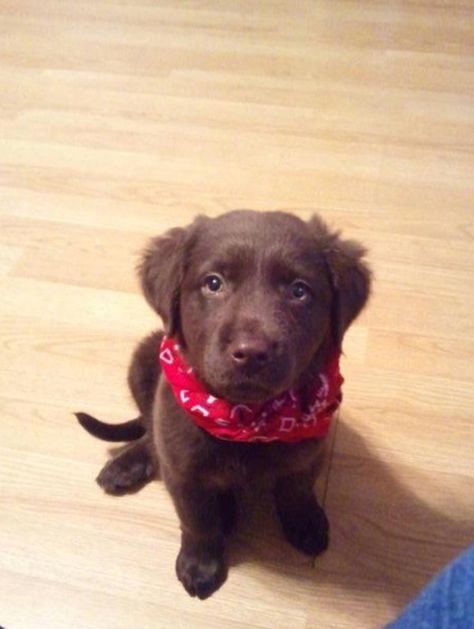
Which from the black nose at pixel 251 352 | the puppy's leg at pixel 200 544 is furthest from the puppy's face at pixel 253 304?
the puppy's leg at pixel 200 544

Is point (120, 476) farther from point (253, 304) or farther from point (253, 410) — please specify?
point (253, 304)

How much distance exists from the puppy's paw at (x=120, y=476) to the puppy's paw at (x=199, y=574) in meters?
0.21

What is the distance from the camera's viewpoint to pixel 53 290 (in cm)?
191

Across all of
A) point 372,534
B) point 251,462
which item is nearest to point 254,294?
point 251,462

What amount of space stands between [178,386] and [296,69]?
2.17m

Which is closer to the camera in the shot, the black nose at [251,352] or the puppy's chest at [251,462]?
the black nose at [251,352]

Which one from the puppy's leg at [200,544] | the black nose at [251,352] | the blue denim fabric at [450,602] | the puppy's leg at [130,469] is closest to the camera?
the blue denim fabric at [450,602]

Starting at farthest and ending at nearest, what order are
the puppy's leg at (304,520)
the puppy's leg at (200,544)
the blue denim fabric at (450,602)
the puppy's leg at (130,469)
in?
the puppy's leg at (130,469), the puppy's leg at (304,520), the puppy's leg at (200,544), the blue denim fabric at (450,602)

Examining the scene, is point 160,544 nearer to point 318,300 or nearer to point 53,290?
point 318,300

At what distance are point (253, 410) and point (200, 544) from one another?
0.36 metres

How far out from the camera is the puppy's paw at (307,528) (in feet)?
4.41

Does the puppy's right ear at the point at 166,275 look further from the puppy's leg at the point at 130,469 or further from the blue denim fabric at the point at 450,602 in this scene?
the blue denim fabric at the point at 450,602

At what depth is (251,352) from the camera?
953 millimetres

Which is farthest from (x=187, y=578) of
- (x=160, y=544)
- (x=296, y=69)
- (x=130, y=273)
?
(x=296, y=69)
